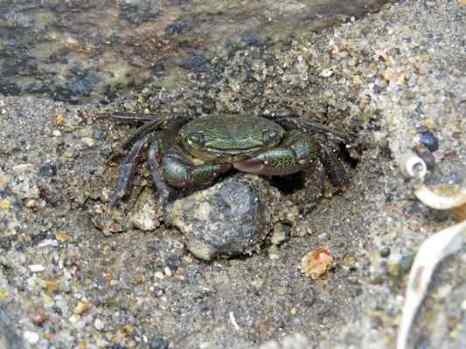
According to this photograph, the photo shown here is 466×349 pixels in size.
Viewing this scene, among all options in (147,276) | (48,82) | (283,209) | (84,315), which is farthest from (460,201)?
(48,82)

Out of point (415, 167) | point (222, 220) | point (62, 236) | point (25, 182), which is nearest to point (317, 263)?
point (222, 220)

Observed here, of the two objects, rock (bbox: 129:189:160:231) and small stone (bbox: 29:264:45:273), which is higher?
small stone (bbox: 29:264:45:273)

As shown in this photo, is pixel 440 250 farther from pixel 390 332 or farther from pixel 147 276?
pixel 147 276

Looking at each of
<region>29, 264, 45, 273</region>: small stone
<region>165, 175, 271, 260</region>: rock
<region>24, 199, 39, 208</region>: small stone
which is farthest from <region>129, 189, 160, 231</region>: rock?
<region>29, 264, 45, 273</region>: small stone

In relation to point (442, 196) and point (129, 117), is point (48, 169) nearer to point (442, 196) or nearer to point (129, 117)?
point (129, 117)

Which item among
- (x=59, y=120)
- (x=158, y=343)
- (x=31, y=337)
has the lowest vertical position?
(x=158, y=343)

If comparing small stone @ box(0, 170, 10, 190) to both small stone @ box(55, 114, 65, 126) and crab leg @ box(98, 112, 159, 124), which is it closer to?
small stone @ box(55, 114, 65, 126)
